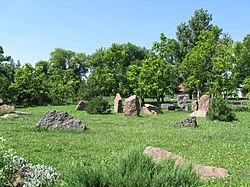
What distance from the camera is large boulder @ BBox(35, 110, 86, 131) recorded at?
46.9 feet

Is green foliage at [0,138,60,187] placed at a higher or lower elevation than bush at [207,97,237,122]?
lower

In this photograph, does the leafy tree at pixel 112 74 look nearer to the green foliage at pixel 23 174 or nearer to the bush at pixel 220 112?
the bush at pixel 220 112

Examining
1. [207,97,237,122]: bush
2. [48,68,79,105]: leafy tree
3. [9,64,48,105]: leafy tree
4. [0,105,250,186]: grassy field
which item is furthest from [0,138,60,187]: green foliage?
[48,68,79,105]: leafy tree

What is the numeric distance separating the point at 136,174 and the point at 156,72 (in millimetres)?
30630

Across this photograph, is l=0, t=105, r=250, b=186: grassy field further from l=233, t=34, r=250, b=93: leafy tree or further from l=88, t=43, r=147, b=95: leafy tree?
l=88, t=43, r=147, b=95: leafy tree

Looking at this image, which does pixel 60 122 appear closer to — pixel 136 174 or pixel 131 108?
pixel 131 108

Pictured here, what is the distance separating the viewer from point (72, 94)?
50.6 meters

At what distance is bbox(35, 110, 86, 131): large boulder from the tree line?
19698 mm

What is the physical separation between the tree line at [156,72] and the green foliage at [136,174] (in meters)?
28.6

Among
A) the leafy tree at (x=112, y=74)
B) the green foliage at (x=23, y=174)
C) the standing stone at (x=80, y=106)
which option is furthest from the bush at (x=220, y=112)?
the leafy tree at (x=112, y=74)

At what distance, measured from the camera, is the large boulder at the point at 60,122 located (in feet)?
46.9

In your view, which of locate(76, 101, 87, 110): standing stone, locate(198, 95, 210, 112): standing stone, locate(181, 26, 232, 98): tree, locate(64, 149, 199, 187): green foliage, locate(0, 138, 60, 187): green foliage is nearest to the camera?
locate(64, 149, 199, 187): green foliage

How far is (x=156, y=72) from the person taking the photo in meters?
34.2

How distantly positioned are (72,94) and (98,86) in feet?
27.6
